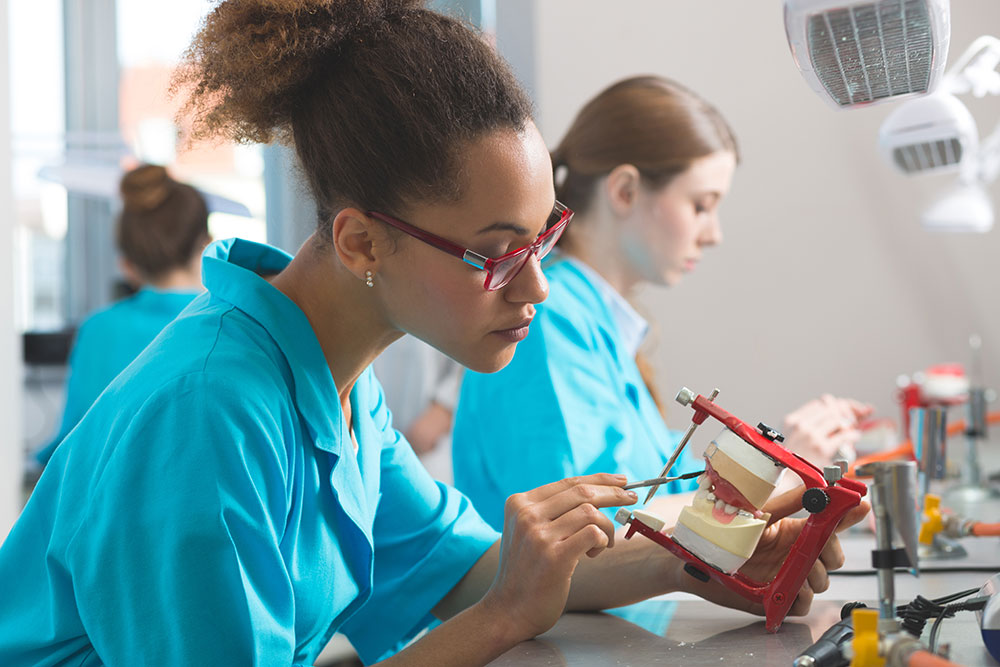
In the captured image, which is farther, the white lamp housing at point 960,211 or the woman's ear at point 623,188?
the white lamp housing at point 960,211

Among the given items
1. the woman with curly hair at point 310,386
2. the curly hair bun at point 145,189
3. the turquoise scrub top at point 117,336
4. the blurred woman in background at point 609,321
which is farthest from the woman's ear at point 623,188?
the curly hair bun at point 145,189

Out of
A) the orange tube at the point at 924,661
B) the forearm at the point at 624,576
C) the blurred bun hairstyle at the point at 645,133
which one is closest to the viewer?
the orange tube at the point at 924,661

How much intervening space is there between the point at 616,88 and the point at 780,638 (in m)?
1.18

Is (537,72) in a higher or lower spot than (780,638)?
higher

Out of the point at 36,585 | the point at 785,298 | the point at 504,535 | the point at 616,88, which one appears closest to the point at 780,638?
the point at 504,535

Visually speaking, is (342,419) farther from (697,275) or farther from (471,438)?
(697,275)

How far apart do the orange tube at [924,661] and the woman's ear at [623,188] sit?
130cm

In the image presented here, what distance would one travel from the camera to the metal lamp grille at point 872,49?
0.90 meters

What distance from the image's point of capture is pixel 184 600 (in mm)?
910

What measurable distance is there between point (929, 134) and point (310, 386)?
4.24 ft

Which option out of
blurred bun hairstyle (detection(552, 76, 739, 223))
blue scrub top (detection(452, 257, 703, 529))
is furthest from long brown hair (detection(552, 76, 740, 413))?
blue scrub top (detection(452, 257, 703, 529))

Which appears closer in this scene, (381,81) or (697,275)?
(381,81)

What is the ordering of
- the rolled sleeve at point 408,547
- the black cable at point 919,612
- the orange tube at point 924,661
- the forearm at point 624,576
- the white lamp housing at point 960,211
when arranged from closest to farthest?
the orange tube at point 924,661, the black cable at point 919,612, the forearm at point 624,576, the rolled sleeve at point 408,547, the white lamp housing at point 960,211

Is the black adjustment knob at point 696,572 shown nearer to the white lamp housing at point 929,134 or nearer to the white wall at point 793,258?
the white lamp housing at point 929,134
